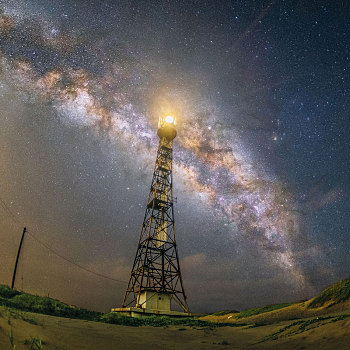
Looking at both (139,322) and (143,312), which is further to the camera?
(143,312)

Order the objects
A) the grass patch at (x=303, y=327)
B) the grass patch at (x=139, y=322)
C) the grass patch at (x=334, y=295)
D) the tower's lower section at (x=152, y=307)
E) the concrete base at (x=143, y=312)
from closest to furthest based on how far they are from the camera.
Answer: the grass patch at (x=303, y=327)
the grass patch at (x=139, y=322)
the grass patch at (x=334, y=295)
the concrete base at (x=143, y=312)
the tower's lower section at (x=152, y=307)

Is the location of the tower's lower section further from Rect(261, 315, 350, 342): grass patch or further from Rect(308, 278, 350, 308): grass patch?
Rect(261, 315, 350, 342): grass patch

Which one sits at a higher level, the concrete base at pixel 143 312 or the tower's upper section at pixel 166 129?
the tower's upper section at pixel 166 129

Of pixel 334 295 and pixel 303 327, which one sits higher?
pixel 334 295

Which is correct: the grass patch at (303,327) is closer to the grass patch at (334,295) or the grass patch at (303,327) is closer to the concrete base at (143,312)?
the grass patch at (334,295)

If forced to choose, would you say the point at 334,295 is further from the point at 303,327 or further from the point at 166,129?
the point at 166,129

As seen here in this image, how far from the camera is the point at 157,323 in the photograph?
45.8 ft

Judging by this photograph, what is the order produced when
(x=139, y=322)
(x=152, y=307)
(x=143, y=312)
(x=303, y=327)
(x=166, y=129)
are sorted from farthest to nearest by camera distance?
1. (x=166, y=129)
2. (x=152, y=307)
3. (x=143, y=312)
4. (x=139, y=322)
5. (x=303, y=327)

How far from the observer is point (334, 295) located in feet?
63.6

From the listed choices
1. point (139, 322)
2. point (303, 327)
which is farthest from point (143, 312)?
point (303, 327)

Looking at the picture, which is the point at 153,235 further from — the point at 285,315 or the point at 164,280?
the point at 285,315

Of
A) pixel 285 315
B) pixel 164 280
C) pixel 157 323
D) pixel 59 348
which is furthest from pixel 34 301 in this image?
pixel 285 315

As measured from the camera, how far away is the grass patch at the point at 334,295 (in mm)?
18355

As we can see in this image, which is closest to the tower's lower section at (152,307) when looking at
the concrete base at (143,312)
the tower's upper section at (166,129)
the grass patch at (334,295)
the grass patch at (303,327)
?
the concrete base at (143,312)
